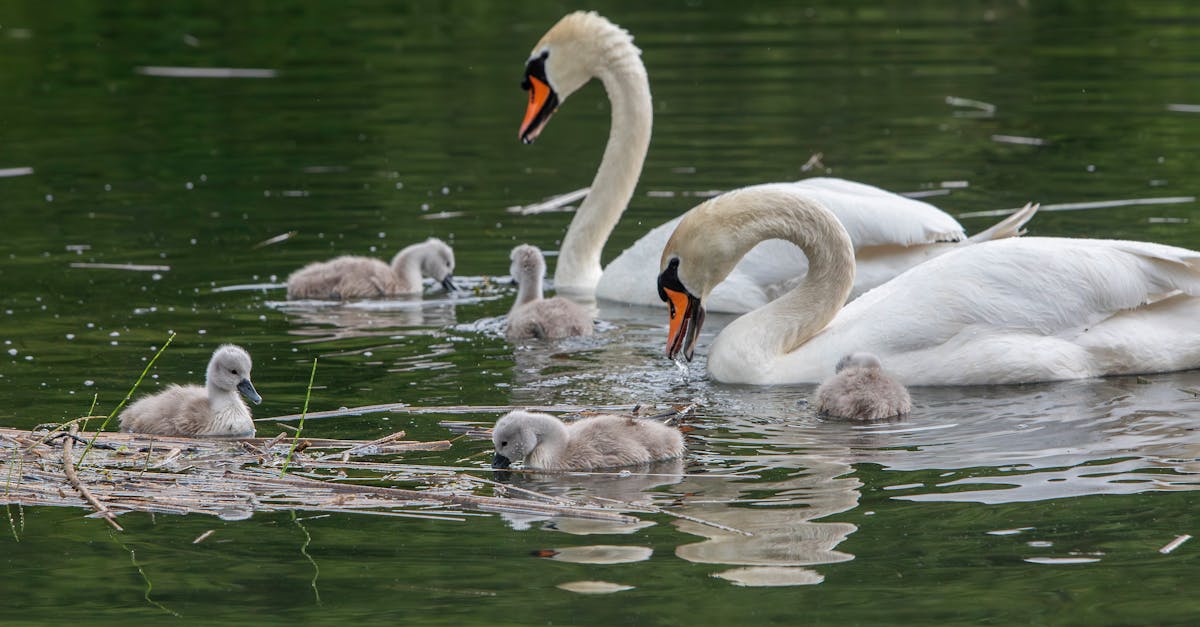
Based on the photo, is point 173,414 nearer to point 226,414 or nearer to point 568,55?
point 226,414

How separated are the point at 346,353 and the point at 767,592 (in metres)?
4.94

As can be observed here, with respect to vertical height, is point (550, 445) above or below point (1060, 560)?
above

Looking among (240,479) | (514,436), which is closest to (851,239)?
(514,436)

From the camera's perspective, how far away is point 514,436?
7641mm

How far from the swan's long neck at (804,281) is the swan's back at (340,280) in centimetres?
329

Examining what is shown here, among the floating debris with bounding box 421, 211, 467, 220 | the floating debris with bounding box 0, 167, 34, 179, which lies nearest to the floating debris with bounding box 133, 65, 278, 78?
the floating debris with bounding box 0, 167, 34, 179

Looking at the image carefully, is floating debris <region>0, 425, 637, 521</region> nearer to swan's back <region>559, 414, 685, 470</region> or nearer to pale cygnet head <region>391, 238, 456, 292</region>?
swan's back <region>559, 414, 685, 470</region>

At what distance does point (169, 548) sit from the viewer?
22.2 feet

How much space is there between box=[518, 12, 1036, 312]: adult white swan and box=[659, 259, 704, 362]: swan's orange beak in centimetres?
174

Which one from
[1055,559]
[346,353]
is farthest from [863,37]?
[1055,559]

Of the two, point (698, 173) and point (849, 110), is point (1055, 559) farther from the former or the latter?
point (849, 110)

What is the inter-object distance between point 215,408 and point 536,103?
19.8ft

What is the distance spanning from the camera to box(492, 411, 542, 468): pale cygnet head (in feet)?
25.1

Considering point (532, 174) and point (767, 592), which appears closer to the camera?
point (767, 592)
